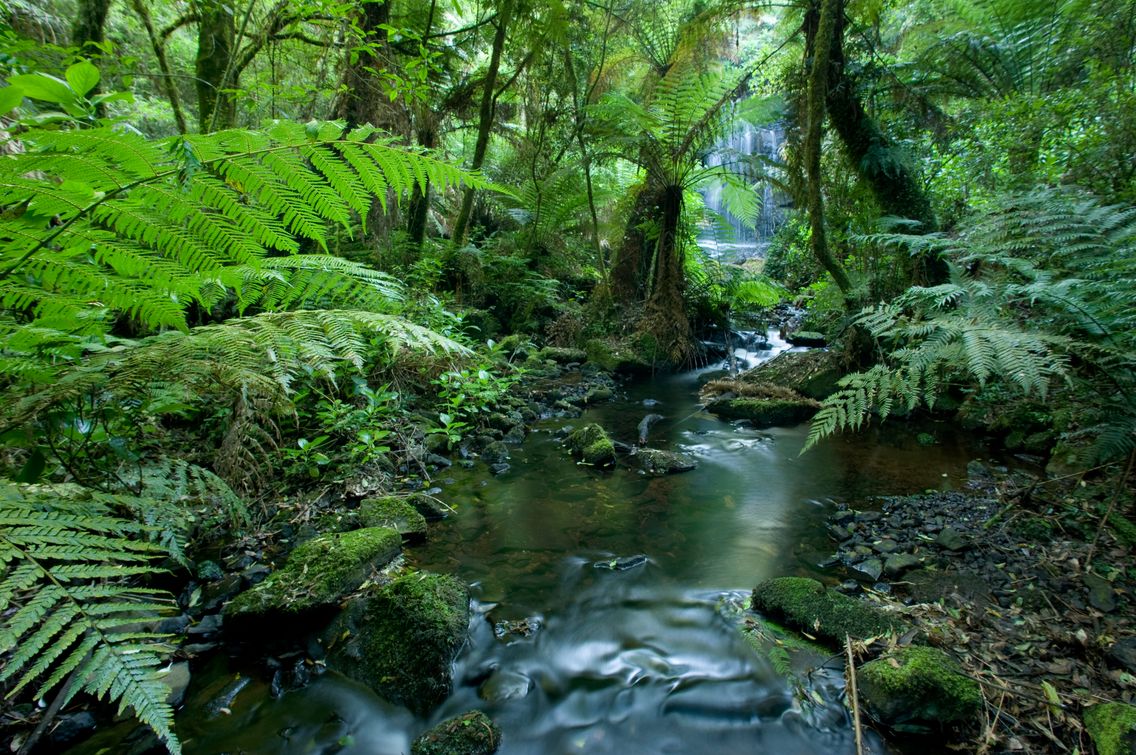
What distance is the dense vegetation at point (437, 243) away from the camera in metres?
1.16

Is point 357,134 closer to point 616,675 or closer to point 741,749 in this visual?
point 616,675

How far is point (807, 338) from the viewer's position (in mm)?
6652

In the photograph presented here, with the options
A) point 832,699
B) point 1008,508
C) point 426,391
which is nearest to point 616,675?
point 832,699

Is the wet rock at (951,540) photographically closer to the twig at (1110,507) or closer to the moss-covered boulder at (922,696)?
the twig at (1110,507)

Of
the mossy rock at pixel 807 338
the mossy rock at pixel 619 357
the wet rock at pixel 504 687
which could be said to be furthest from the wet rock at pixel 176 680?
the mossy rock at pixel 807 338

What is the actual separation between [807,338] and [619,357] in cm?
261

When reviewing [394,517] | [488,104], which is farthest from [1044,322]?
[488,104]

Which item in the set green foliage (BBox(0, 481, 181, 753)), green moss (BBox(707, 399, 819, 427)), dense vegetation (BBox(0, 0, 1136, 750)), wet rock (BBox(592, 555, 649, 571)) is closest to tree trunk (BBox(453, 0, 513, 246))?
dense vegetation (BBox(0, 0, 1136, 750))

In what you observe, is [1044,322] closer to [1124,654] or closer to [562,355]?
[1124,654]

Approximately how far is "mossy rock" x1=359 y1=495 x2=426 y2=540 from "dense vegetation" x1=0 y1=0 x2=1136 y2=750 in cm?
38

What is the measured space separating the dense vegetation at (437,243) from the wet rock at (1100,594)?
1.69 ft

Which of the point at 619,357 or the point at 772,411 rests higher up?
the point at 619,357

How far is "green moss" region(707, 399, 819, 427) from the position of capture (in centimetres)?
441

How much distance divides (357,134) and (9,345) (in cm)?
94
